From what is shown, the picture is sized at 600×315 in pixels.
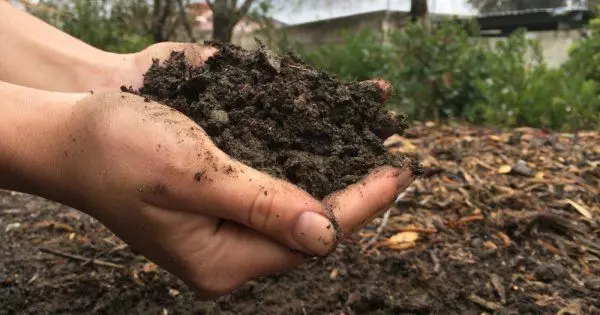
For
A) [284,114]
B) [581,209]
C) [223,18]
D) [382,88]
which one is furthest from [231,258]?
[223,18]

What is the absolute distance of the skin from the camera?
1162 millimetres

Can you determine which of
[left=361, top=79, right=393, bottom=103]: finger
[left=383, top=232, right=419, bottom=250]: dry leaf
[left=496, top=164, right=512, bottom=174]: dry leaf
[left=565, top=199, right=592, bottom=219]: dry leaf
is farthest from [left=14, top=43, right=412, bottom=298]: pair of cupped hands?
[left=496, top=164, right=512, bottom=174]: dry leaf

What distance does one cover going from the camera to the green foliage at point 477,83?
4070 millimetres

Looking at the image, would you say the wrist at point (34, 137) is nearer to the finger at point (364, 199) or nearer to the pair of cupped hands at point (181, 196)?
the pair of cupped hands at point (181, 196)

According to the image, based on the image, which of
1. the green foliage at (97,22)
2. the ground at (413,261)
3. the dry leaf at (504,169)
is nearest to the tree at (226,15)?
the green foliage at (97,22)

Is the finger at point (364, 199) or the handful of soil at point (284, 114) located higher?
the handful of soil at point (284, 114)

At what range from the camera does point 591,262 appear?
2.04 metres

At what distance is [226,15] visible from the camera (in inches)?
291

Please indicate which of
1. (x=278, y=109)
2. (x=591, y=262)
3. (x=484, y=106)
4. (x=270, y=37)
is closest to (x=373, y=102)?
(x=278, y=109)

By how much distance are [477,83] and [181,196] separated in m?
3.61

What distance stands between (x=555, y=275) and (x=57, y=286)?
5.49 feet

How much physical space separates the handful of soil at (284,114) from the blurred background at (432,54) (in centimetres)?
29

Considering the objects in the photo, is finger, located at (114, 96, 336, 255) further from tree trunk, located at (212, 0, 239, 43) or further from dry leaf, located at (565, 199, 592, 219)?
tree trunk, located at (212, 0, 239, 43)

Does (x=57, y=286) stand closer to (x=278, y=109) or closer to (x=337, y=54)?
(x=278, y=109)
